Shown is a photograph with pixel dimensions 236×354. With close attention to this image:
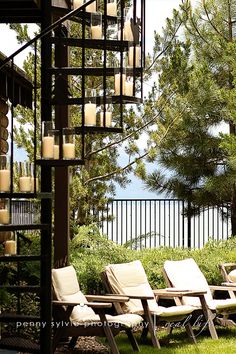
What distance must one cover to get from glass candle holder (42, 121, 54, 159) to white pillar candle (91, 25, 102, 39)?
0.83 metres

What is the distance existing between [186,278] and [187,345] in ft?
3.65

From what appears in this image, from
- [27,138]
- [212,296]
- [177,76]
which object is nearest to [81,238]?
[212,296]

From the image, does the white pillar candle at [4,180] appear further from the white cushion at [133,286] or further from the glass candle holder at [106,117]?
the white cushion at [133,286]

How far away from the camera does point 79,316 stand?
27.8 ft

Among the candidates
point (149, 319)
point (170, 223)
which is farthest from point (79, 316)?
point (170, 223)

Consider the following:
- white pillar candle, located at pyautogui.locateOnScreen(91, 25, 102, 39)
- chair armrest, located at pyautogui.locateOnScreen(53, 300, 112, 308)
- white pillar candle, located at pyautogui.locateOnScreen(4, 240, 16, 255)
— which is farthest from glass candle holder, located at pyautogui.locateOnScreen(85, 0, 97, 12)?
chair armrest, located at pyautogui.locateOnScreen(53, 300, 112, 308)

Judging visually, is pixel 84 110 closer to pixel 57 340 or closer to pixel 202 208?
pixel 57 340

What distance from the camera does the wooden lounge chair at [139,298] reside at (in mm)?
8883

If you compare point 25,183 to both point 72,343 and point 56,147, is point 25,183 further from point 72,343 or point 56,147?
point 72,343

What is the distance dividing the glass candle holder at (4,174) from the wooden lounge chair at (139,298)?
1.88 metres

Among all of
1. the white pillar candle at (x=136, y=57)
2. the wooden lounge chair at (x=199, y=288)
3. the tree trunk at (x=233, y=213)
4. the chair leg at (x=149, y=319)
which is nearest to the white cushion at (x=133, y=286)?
the chair leg at (x=149, y=319)

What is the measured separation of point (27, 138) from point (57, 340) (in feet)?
23.6

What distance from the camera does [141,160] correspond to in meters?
16.1

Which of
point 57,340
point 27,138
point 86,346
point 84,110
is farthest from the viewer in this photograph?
point 27,138
